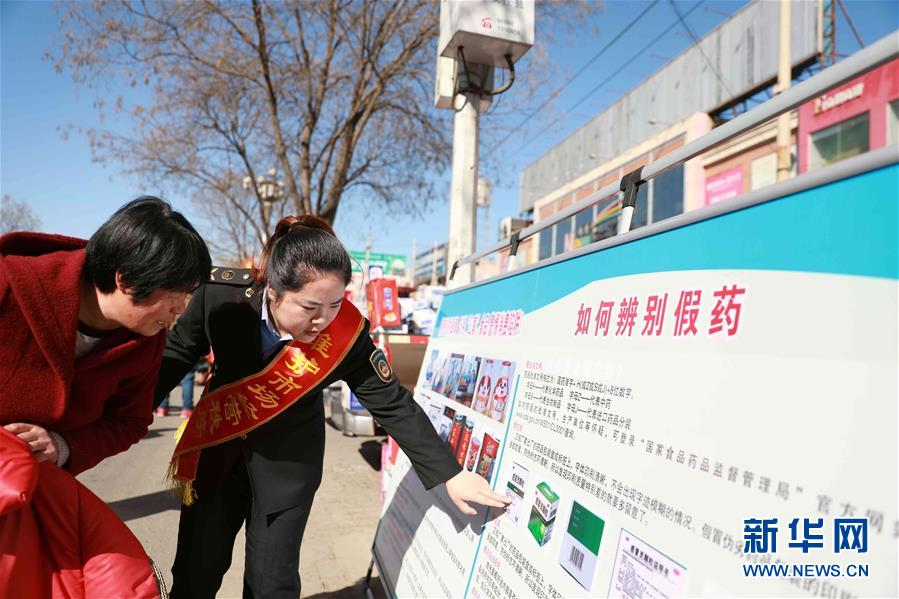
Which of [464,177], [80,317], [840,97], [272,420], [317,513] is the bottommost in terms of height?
[317,513]

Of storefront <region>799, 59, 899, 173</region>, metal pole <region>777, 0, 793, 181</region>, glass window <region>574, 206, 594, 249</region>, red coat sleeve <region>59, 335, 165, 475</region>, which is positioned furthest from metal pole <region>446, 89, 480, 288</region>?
glass window <region>574, 206, 594, 249</region>

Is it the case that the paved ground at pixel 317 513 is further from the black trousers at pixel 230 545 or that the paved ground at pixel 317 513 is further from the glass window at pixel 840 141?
the glass window at pixel 840 141

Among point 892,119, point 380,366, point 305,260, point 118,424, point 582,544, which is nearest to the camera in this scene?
point 582,544

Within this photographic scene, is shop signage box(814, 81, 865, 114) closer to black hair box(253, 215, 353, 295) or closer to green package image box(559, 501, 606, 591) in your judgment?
black hair box(253, 215, 353, 295)

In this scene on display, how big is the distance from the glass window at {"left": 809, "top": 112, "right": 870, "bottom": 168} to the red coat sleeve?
1165cm

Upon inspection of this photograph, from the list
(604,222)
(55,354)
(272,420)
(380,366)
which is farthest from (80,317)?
(604,222)

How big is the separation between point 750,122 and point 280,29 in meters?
9.93

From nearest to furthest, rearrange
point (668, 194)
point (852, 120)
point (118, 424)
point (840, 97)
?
point (118, 424) < point (852, 120) < point (840, 97) < point (668, 194)

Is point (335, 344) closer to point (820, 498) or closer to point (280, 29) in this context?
point (820, 498)

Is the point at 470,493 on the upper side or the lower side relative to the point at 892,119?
lower

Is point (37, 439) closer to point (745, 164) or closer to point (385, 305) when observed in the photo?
point (385, 305)

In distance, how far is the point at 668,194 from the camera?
667 inches

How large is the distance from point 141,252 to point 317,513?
11.4 feet

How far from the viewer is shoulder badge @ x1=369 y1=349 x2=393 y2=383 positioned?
2.23 m
